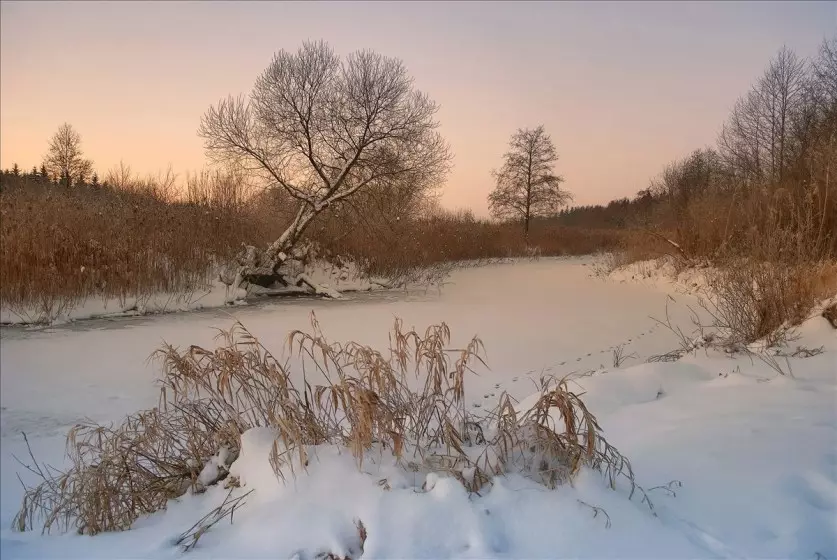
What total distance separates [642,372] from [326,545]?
286 cm

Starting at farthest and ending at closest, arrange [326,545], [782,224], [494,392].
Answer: [782,224], [494,392], [326,545]

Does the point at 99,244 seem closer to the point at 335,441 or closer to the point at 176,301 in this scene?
the point at 176,301

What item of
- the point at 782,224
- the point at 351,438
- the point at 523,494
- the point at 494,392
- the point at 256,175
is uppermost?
the point at 256,175

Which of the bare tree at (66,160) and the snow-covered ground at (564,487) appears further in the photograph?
the bare tree at (66,160)

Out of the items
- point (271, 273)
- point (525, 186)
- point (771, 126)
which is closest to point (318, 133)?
point (271, 273)

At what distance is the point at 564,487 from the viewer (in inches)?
Answer: 70.1

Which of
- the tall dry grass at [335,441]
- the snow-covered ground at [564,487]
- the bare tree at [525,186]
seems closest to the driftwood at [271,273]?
the snow-covered ground at [564,487]

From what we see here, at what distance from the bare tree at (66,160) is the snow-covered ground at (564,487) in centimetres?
275

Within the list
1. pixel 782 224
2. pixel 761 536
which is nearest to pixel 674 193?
pixel 782 224

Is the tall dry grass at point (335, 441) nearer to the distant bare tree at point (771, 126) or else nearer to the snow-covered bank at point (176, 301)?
the snow-covered bank at point (176, 301)

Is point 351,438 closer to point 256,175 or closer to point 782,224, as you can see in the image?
point 782,224

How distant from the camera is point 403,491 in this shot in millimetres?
1723

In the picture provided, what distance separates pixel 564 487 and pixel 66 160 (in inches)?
306

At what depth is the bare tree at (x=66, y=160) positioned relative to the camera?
590 cm
